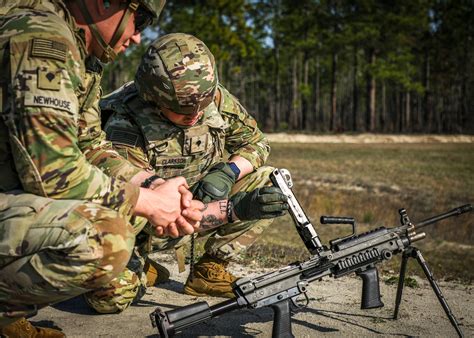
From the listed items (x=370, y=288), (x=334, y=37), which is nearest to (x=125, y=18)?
(x=370, y=288)

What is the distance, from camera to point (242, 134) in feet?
14.1

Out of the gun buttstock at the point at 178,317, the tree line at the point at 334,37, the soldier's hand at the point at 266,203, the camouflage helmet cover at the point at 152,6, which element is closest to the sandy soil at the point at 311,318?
the gun buttstock at the point at 178,317

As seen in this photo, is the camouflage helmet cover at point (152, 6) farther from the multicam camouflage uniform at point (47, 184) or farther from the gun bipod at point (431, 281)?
the gun bipod at point (431, 281)

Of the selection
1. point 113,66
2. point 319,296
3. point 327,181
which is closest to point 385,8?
point 113,66

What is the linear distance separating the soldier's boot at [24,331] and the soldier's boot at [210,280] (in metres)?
1.22

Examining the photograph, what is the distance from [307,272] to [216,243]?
1.08 metres

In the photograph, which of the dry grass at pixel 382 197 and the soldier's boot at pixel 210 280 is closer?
the soldier's boot at pixel 210 280

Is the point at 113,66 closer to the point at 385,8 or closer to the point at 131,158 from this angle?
the point at 385,8

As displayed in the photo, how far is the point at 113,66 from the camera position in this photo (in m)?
39.0

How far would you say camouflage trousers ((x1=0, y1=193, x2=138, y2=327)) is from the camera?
2301mm

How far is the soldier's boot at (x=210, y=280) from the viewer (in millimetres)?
3986

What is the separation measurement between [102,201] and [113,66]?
3809 centimetres

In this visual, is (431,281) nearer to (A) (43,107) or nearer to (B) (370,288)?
(B) (370,288)

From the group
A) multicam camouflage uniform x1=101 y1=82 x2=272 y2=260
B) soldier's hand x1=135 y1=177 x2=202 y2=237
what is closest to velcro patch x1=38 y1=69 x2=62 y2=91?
soldier's hand x1=135 y1=177 x2=202 y2=237
